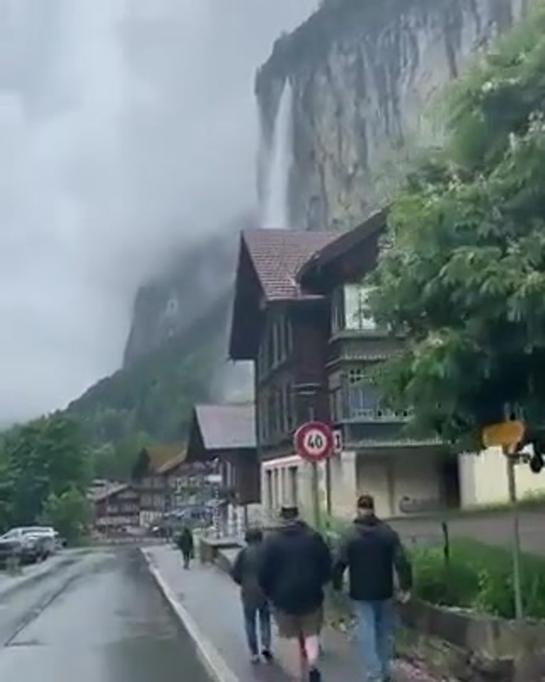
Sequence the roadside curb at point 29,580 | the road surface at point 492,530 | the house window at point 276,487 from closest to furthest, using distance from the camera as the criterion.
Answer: the road surface at point 492,530
the roadside curb at point 29,580
the house window at point 276,487

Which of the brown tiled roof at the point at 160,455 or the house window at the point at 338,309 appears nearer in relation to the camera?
the house window at the point at 338,309

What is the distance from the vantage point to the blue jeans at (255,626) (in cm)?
1553

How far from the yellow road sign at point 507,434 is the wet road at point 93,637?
14.8ft

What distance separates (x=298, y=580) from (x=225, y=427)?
5553cm

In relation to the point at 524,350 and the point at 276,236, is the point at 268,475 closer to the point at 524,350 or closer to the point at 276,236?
the point at 276,236

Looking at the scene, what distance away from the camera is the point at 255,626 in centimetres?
1557

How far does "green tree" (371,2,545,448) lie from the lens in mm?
9695

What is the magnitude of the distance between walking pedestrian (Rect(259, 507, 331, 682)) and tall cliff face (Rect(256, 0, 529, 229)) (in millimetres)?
91167

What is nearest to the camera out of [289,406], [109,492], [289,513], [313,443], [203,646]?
[289,513]

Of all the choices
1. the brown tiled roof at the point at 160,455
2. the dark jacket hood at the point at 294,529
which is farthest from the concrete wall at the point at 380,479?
the brown tiled roof at the point at 160,455

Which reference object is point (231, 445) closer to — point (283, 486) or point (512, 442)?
point (283, 486)

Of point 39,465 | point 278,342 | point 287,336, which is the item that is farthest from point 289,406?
point 39,465

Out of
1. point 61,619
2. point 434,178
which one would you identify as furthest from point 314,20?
point 434,178

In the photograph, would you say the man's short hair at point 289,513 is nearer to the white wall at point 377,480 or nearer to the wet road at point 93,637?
the wet road at point 93,637
